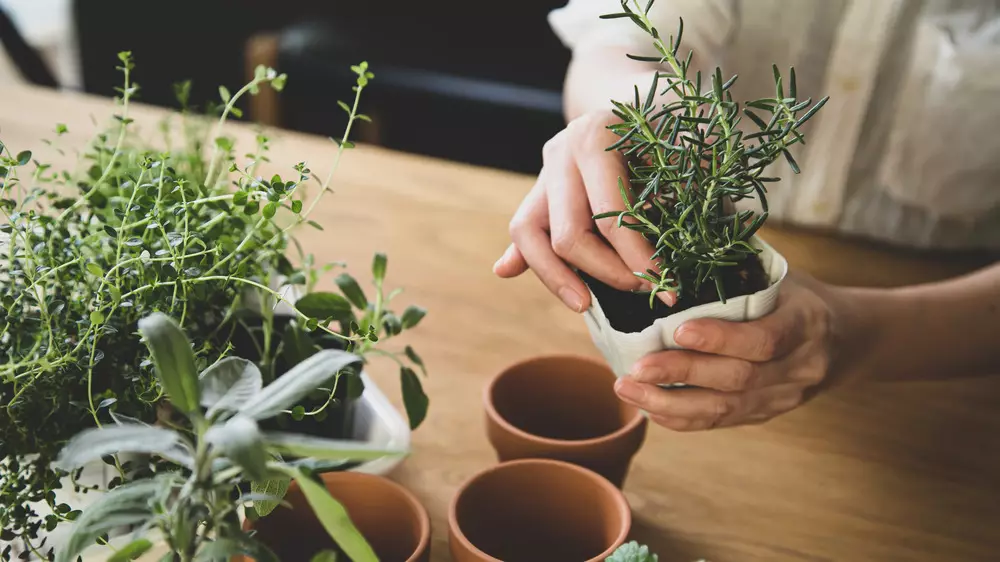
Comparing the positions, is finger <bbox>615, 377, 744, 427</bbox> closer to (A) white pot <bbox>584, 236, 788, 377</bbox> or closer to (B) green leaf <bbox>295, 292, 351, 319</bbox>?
(A) white pot <bbox>584, 236, 788, 377</bbox>

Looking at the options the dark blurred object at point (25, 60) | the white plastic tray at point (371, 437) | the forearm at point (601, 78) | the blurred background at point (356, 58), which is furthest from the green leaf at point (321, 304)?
the blurred background at point (356, 58)

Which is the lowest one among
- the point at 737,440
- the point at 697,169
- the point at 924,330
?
the point at 737,440

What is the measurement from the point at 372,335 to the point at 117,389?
17 centimetres

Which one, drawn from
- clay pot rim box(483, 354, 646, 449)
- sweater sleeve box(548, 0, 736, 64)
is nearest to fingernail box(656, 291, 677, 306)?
clay pot rim box(483, 354, 646, 449)

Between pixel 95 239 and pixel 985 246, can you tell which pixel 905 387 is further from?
pixel 95 239

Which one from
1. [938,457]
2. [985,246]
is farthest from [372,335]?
[985,246]

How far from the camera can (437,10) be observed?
2.54 metres

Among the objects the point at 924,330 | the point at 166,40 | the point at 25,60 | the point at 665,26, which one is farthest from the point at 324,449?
the point at 166,40

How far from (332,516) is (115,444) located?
102mm

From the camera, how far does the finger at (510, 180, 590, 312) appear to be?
70 cm

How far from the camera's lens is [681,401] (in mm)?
718

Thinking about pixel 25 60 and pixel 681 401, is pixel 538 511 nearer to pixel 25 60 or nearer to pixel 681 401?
pixel 681 401

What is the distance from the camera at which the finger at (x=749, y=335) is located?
657mm

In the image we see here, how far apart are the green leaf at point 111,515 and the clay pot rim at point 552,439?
0.33 m
